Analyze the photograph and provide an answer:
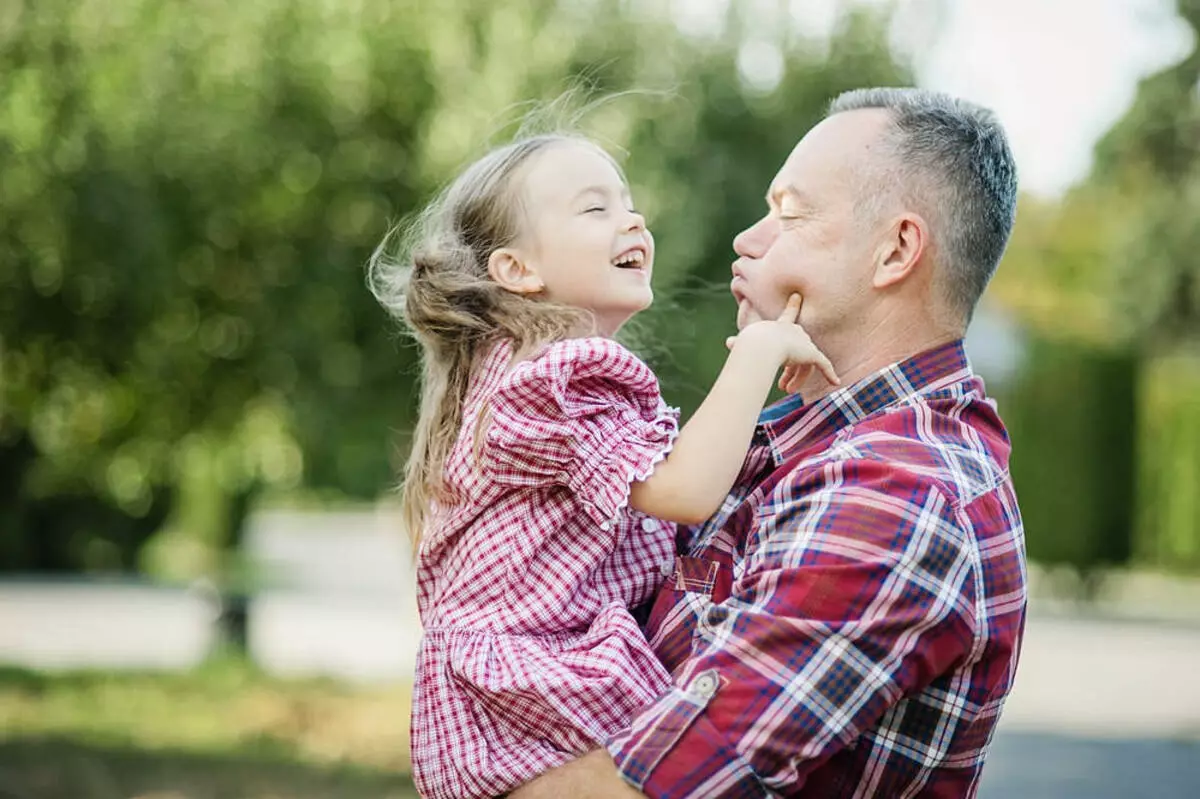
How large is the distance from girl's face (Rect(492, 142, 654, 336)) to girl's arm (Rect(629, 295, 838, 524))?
40cm

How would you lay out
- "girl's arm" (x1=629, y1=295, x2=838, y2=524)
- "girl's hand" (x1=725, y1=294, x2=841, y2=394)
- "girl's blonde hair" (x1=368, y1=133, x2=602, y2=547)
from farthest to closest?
"girl's blonde hair" (x1=368, y1=133, x2=602, y2=547) → "girl's hand" (x1=725, y1=294, x2=841, y2=394) → "girl's arm" (x1=629, y1=295, x2=838, y2=524)

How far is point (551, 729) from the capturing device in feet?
7.88

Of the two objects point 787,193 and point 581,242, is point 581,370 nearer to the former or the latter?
point 581,242

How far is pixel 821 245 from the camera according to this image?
2.66 metres

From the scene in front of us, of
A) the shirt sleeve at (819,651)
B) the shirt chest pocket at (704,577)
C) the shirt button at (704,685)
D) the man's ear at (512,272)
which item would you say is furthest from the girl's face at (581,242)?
the shirt button at (704,685)

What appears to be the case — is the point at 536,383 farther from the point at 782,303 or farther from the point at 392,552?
the point at 392,552

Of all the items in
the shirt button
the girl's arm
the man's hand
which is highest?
the girl's arm

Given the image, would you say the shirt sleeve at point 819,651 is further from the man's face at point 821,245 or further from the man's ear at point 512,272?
the man's ear at point 512,272

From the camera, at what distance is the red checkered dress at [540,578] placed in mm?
2398

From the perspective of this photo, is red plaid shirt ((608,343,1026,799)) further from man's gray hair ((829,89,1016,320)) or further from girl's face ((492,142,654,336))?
girl's face ((492,142,654,336))

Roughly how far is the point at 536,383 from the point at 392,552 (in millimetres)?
28280

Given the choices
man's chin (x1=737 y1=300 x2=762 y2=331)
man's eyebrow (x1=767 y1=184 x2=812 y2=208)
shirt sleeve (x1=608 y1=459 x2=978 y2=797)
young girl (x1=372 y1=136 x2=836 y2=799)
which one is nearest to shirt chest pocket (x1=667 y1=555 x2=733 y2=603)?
young girl (x1=372 y1=136 x2=836 y2=799)

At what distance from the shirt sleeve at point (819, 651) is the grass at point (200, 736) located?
7.04 metres

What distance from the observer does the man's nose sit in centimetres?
272
